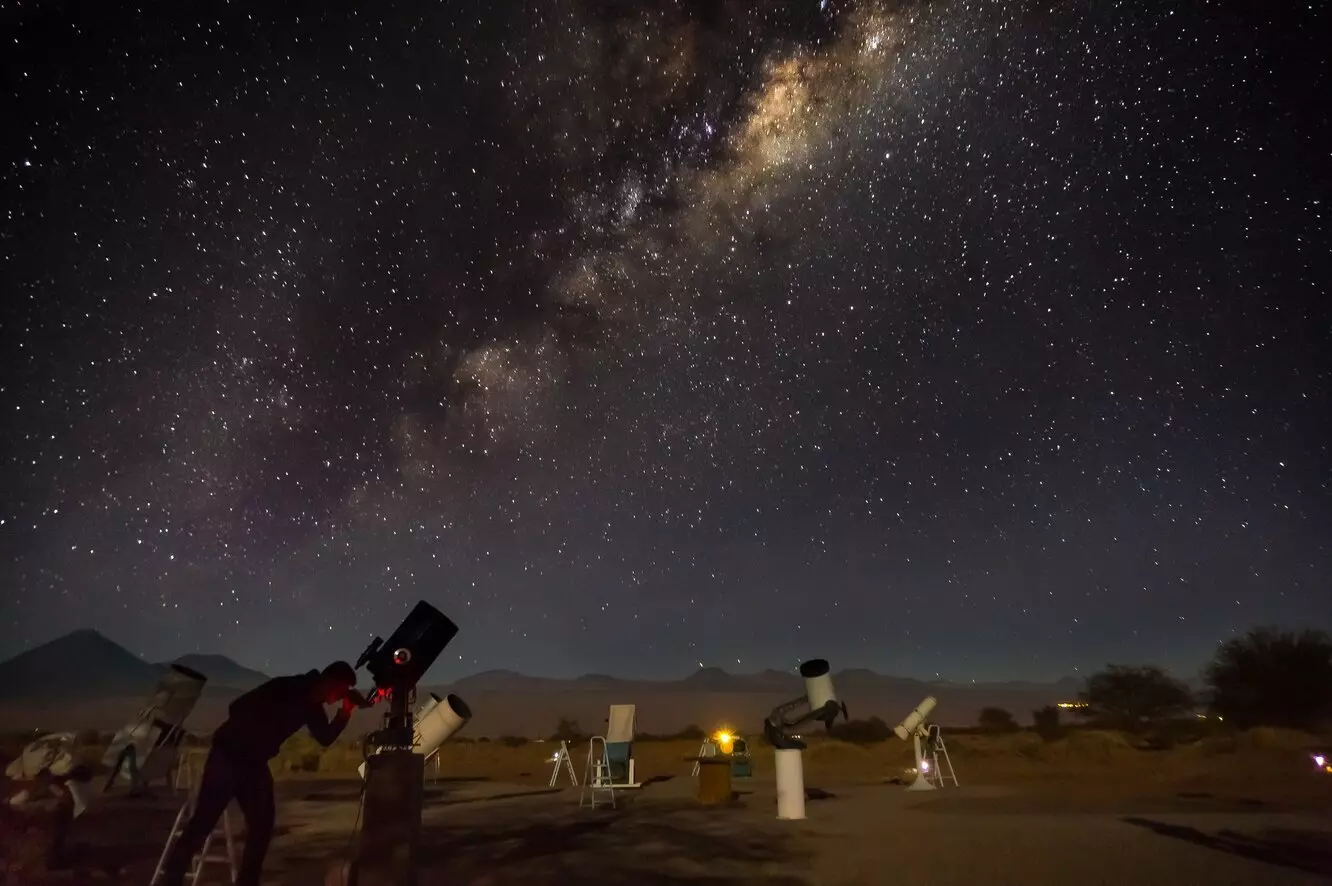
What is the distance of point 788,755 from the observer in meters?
12.8

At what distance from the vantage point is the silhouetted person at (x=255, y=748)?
6.16m

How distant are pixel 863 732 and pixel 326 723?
48.1 m

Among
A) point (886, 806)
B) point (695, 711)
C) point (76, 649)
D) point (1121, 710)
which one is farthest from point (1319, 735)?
point (76, 649)

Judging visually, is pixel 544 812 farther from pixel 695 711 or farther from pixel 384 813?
pixel 695 711

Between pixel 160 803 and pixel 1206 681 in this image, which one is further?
pixel 1206 681

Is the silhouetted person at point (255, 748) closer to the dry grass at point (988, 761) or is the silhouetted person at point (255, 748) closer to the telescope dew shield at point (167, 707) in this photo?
the telescope dew shield at point (167, 707)

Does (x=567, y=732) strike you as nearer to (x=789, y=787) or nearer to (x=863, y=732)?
(x=863, y=732)

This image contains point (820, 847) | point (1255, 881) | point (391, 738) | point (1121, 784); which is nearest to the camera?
point (391, 738)

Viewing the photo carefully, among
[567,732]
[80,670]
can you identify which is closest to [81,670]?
[80,670]

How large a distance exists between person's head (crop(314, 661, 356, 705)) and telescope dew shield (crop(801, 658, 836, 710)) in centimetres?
893

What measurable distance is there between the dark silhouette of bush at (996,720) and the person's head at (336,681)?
169 ft

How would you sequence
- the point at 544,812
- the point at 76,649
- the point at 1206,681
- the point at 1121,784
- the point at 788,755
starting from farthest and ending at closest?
the point at 76,649
the point at 1206,681
the point at 1121,784
the point at 544,812
the point at 788,755

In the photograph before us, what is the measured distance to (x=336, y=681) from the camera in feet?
20.7

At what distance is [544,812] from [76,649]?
160991mm
